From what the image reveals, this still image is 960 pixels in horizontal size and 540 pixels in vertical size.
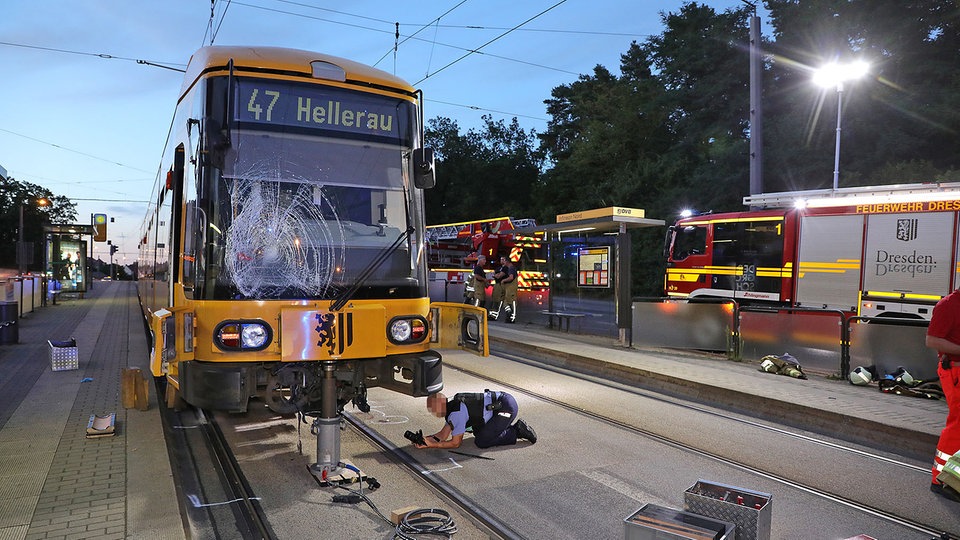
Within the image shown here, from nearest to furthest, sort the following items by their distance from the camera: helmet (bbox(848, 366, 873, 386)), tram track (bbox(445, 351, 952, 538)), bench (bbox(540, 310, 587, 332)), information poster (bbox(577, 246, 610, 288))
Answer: tram track (bbox(445, 351, 952, 538)) → helmet (bbox(848, 366, 873, 386)) → information poster (bbox(577, 246, 610, 288)) → bench (bbox(540, 310, 587, 332))

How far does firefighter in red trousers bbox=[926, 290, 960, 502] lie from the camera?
531 centimetres

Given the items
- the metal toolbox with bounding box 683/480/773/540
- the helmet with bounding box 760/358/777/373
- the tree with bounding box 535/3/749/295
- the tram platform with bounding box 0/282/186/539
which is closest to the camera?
the metal toolbox with bounding box 683/480/773/540

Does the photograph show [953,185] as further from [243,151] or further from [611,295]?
[611,295]

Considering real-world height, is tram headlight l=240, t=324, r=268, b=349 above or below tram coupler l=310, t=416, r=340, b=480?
above

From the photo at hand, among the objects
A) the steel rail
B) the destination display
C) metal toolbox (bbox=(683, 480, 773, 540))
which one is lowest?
the steel rail

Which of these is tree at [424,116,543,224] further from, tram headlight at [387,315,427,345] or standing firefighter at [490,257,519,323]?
→ tram headlight at [387,315,427,345]

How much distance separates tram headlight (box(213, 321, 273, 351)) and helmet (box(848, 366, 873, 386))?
8.85 m

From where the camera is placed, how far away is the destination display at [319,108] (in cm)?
529

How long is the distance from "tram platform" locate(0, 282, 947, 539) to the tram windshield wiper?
6.28ft

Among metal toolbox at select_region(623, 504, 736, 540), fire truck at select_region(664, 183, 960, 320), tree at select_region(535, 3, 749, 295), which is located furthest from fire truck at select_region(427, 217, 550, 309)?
metal toolbox at select_region(623, 504, 736, 540)

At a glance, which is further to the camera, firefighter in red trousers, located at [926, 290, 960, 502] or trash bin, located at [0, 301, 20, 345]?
trash bin, located at [0, 301, 20, 345]

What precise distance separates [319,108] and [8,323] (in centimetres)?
1126

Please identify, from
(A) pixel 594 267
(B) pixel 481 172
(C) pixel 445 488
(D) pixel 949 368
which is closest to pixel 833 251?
(A) pixel 594 267

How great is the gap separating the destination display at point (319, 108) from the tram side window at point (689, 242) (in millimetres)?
13444
